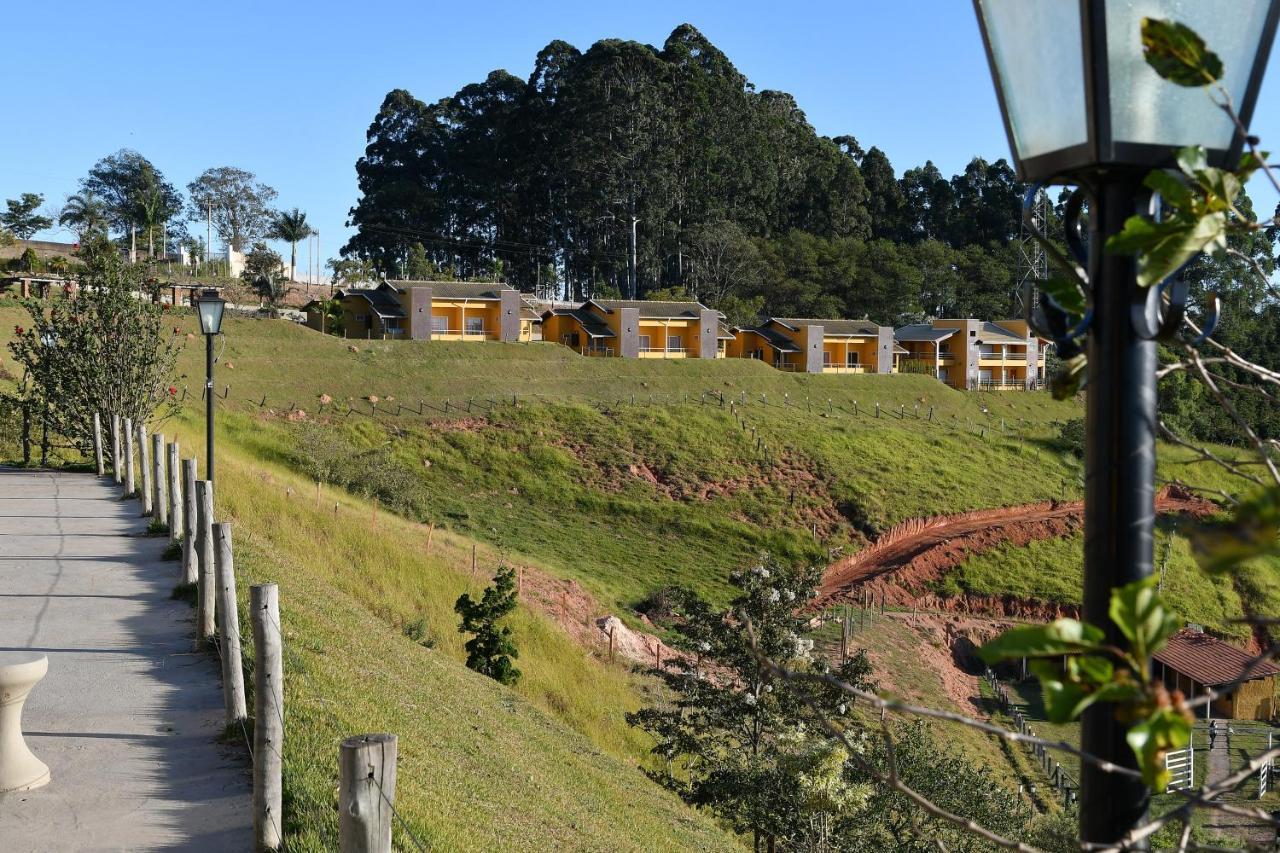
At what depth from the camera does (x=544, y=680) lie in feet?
61.4

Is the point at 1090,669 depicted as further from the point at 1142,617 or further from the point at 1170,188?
the point at 1170,188

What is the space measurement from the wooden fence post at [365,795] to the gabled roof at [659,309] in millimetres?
57687

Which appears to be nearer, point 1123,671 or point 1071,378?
point 1123,671

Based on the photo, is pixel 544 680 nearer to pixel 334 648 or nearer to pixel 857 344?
pixel 334 648

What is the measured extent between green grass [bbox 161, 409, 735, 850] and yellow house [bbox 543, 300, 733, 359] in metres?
38.1

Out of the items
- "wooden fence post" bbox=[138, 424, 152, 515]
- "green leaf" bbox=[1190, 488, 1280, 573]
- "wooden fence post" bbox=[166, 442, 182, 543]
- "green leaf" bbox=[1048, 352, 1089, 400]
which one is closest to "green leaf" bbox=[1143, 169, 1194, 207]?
"green leaf" bbox=[1048, 352, 1089, 400]

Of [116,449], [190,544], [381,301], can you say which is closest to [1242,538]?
[190,544]

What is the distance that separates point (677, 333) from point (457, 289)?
12459 mm

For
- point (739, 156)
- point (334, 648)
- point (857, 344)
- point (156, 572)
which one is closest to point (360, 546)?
point (156, 572)

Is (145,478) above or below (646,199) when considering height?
below

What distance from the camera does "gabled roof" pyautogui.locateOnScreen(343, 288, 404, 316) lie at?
57.9m

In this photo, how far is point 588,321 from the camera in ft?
Answer: 205

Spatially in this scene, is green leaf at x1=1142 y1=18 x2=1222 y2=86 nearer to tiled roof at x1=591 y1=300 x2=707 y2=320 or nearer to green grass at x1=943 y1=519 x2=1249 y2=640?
green grass at x1=943 y1=519 x2=1249 y2=640

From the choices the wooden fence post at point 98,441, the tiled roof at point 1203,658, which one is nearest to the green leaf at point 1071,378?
the wooden fence post at point 98,441
